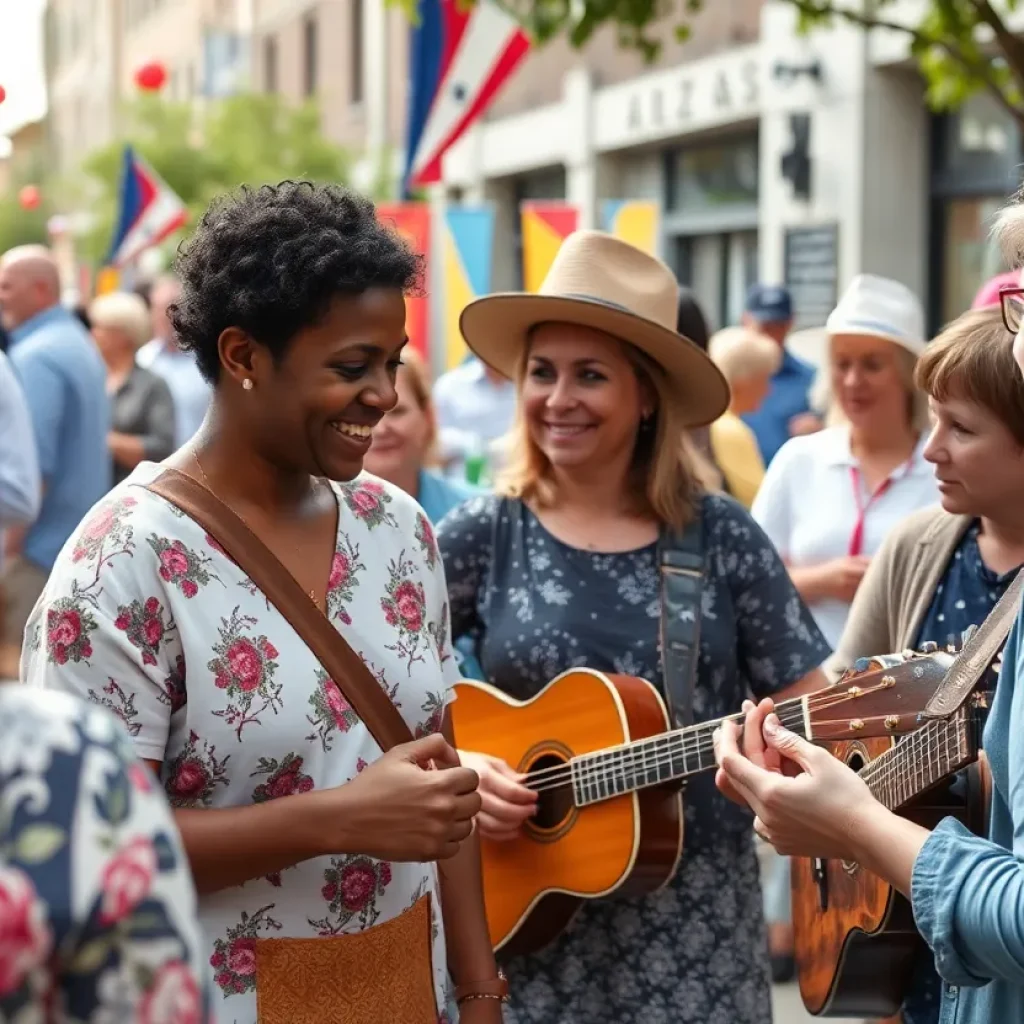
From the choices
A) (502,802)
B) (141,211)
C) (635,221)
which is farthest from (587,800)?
(141,211)

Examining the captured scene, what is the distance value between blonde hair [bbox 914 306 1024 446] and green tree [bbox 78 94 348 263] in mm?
22598

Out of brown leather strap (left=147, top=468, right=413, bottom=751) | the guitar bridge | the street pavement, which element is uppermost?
brown leather strap (left=147, top=468, right=413, bottom=751)

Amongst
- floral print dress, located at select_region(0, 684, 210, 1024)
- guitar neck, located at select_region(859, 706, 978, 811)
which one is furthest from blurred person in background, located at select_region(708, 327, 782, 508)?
floral print dress, located at select_region(0, 684, 210, 1024)

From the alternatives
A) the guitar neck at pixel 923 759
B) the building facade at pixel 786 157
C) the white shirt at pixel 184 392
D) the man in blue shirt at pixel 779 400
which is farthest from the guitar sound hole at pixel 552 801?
the building facade at pixel 786 157

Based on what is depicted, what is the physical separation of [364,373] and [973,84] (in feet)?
18.3

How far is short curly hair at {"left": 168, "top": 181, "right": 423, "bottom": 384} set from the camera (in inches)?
96.3

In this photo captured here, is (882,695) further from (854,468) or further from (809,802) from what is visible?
(854,468)

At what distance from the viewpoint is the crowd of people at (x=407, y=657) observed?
1.31 metres

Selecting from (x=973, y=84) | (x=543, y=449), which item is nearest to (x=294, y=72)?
(x=973, y=84)

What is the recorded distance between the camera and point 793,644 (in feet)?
11.7

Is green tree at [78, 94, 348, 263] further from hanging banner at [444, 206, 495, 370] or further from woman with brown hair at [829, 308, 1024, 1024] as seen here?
woman with brown hair at [829, 308, 1024, 1024]

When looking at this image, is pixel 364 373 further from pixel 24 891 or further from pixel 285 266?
pixel 24 891

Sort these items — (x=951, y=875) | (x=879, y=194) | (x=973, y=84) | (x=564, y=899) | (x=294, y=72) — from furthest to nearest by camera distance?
(x=294, y=72)
(x=879, y=194)
(x=973, y=84)
(x=564, y=899)
(x=951, y=875)

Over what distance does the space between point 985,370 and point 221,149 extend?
81.5 ft
